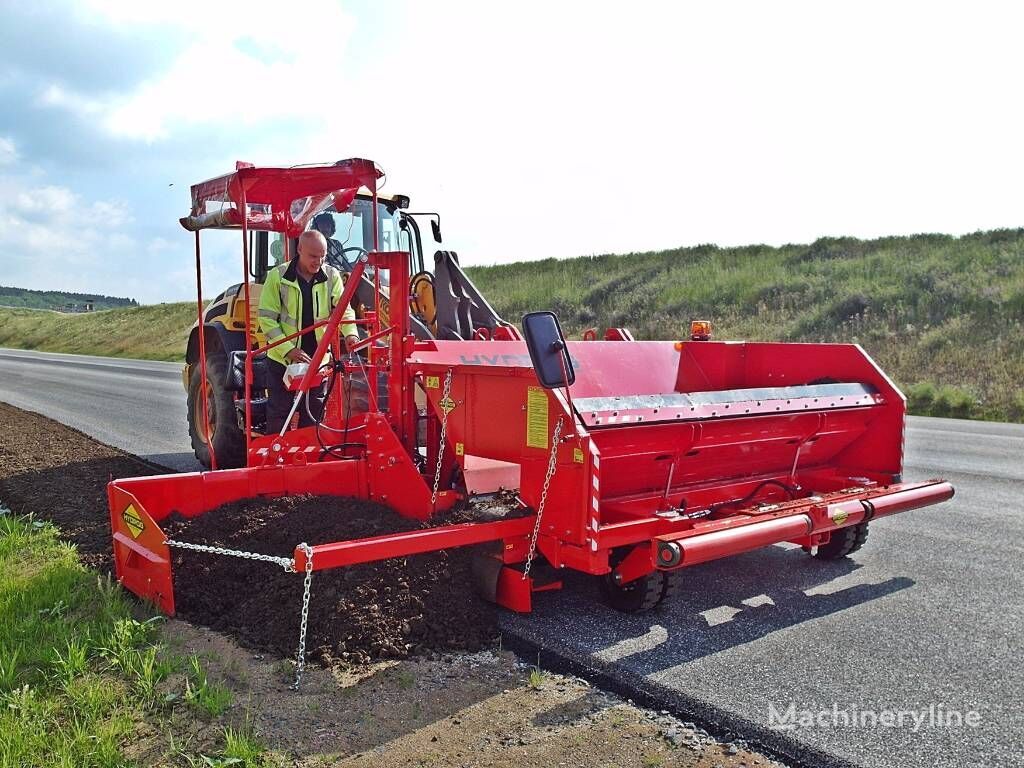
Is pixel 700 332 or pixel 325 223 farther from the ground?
pixel 325 223

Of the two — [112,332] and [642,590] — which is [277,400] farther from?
[112,332]

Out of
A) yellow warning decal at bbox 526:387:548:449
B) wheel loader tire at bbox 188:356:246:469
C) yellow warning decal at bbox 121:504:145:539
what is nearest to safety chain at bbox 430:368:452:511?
yellow warning decal at bbox 526:387:548:449

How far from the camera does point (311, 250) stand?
5602mm

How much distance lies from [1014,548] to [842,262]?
2315cm

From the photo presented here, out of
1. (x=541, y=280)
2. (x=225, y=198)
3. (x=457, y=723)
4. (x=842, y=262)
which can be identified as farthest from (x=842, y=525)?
(x=541, y=280)

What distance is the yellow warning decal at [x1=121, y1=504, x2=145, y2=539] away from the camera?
4098 mm

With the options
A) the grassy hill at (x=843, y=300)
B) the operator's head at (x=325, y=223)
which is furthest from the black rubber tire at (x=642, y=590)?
the grassy hill at (x=843, y=300)

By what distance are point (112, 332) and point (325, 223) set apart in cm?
4150

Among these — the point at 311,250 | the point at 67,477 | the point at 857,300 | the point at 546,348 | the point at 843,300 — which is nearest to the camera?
the point at 546,348

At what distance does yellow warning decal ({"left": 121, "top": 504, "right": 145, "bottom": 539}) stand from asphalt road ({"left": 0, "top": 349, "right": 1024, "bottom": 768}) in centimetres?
184

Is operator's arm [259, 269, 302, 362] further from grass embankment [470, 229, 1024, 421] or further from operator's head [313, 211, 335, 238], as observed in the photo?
grass embankment [470, 229, 1024, 421]

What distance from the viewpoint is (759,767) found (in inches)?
113

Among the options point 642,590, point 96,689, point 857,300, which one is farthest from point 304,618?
point 857,300

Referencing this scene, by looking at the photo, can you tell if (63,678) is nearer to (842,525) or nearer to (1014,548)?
(842,525)
